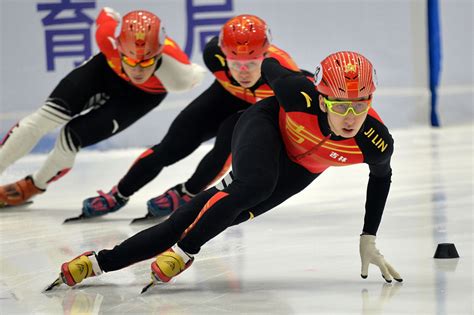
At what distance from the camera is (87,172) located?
8180 millimetres

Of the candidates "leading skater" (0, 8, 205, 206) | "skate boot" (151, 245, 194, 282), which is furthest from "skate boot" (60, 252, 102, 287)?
"leading skater" (0, 8, 205, 206)

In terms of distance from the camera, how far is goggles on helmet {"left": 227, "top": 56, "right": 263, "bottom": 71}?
219 inches

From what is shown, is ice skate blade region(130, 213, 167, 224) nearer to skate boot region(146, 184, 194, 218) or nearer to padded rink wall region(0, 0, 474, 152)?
skate boot region(146, 184, 194, 218)

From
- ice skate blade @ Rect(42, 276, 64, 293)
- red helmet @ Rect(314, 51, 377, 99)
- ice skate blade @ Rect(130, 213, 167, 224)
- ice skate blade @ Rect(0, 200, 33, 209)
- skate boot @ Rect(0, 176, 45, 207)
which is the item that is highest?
red helmet @ Rect(314, 51, 377, 99)

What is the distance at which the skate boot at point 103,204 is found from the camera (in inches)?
250

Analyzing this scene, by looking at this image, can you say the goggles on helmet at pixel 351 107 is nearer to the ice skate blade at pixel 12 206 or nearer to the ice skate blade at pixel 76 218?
the ice skate blade at pixel 76 218

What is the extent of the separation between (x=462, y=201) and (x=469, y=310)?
2.47 metres

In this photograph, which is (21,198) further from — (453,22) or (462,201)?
(453,22)

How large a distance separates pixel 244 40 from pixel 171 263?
1634 millimetres

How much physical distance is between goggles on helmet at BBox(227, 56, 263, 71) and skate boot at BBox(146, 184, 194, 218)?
3.12ft

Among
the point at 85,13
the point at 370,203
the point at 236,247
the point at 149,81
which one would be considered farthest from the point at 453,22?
the point at 370,203

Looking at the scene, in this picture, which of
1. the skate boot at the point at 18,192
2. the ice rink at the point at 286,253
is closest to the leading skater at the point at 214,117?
the ice rink at the point at 286,253

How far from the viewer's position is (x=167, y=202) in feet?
20.5

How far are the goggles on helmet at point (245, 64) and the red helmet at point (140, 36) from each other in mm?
584
